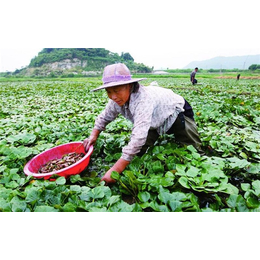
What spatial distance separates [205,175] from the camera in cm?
143

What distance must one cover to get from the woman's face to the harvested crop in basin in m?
0.71

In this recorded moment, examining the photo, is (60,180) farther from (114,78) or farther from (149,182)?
(114,78)

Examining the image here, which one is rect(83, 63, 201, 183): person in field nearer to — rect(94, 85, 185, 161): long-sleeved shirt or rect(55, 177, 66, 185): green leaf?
rect(94, 85, 185, 161): long-sleeved shirt

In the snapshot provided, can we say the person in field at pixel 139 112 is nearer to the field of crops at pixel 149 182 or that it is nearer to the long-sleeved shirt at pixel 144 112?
the long-sleeved shirt at pixel 144 112

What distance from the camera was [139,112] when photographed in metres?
1.49

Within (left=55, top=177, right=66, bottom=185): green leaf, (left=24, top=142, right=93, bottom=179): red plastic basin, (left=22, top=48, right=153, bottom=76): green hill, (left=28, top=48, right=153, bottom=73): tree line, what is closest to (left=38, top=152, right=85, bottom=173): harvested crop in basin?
(left=24, top=142, right=93, bottom=179): red plastic basin

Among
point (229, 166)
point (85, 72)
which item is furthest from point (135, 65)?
point (229, 166)

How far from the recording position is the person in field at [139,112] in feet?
4.61

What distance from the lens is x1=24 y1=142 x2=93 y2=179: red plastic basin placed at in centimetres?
148

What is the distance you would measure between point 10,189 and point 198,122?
2.45m

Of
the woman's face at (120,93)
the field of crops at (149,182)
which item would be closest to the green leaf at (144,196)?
the field of crops at (149,182)

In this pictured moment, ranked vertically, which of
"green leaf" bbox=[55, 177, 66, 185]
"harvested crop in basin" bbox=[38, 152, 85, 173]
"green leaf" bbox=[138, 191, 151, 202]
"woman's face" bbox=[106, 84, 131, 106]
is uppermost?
"woman's face" bbox=[106, 84, 131, 106]

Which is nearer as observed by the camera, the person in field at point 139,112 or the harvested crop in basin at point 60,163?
the person in field at point 139,112

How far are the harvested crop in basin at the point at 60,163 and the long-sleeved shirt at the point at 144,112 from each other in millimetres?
359
